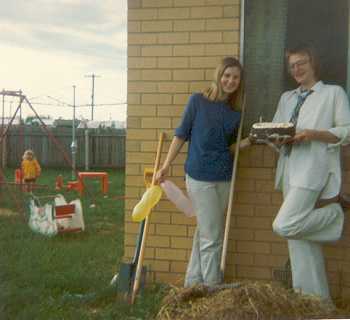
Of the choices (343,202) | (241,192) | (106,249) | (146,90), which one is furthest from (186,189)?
(106,249)

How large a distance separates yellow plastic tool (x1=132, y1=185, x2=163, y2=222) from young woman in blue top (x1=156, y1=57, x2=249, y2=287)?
98 millimetres

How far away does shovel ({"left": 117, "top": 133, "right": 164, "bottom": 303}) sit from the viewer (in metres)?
4.66

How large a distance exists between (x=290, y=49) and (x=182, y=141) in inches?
36.6

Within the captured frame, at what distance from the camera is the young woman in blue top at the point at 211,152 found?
14.8 feet

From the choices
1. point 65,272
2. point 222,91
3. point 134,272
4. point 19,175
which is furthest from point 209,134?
point 19,175

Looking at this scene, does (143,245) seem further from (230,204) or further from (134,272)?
(230,204)

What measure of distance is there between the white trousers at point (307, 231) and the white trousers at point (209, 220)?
45cm

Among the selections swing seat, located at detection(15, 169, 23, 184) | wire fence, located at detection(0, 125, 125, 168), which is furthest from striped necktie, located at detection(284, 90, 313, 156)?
swing seat, located at detection(15, 169, 23, 184)

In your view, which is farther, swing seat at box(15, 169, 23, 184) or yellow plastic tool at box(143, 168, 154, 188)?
swing seat at box(15, 169, 23, 184)

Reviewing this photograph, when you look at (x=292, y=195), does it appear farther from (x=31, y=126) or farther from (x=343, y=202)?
(x=31, y=126)

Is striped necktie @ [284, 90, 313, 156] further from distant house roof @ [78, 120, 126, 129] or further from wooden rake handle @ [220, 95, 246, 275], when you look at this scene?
distant house roof @ [78, 120, 126, 129]

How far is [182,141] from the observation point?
4.59 metres

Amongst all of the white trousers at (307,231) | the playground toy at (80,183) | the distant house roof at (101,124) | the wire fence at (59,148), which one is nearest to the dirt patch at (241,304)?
the white trousers at (307,231)

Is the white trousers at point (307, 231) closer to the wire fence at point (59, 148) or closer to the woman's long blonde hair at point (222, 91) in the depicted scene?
the woman's long blonde hair at point (222, 91)
